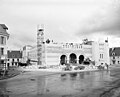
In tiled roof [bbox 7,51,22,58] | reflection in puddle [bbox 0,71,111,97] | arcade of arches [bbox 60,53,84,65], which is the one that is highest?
tiled roof [bbox 7,51,22,58]

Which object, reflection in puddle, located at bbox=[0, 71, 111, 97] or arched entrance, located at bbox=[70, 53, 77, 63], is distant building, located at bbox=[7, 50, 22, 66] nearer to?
arched entrance, located at bbox=[70, 53, 77, 63]

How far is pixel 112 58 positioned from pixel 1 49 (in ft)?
283

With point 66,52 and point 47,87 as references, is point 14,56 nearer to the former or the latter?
point 66,52

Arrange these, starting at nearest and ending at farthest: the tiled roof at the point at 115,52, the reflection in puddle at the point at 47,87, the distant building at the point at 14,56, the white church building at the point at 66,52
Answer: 1. the reflection in puddle at the point at 47,87
2. the white church building at the point at 66,52
3. the distant building at the point at 14,56
4. the tiled roof at the point at 115,52

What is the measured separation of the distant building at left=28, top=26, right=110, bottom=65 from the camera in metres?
71.2

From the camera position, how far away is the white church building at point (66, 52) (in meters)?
71.1

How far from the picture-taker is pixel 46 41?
73875mm

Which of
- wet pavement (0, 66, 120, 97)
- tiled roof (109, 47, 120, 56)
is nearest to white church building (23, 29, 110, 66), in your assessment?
tiled roof (109, 47, 120, 56)

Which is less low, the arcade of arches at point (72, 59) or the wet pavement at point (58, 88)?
the arcade of arches at point (72, 59)

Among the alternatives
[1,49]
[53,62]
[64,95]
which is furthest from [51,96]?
[53,62]

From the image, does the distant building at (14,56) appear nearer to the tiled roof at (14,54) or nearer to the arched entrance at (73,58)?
the tiled roof at (14,54)

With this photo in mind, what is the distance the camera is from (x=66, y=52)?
77062mm

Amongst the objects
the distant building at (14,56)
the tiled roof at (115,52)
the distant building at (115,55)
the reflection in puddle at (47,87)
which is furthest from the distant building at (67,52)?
the reflection in puddle at (47,87)

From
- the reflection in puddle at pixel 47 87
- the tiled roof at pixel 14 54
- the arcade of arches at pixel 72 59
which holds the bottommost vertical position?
the reflection in puddle at pixel 47 87
